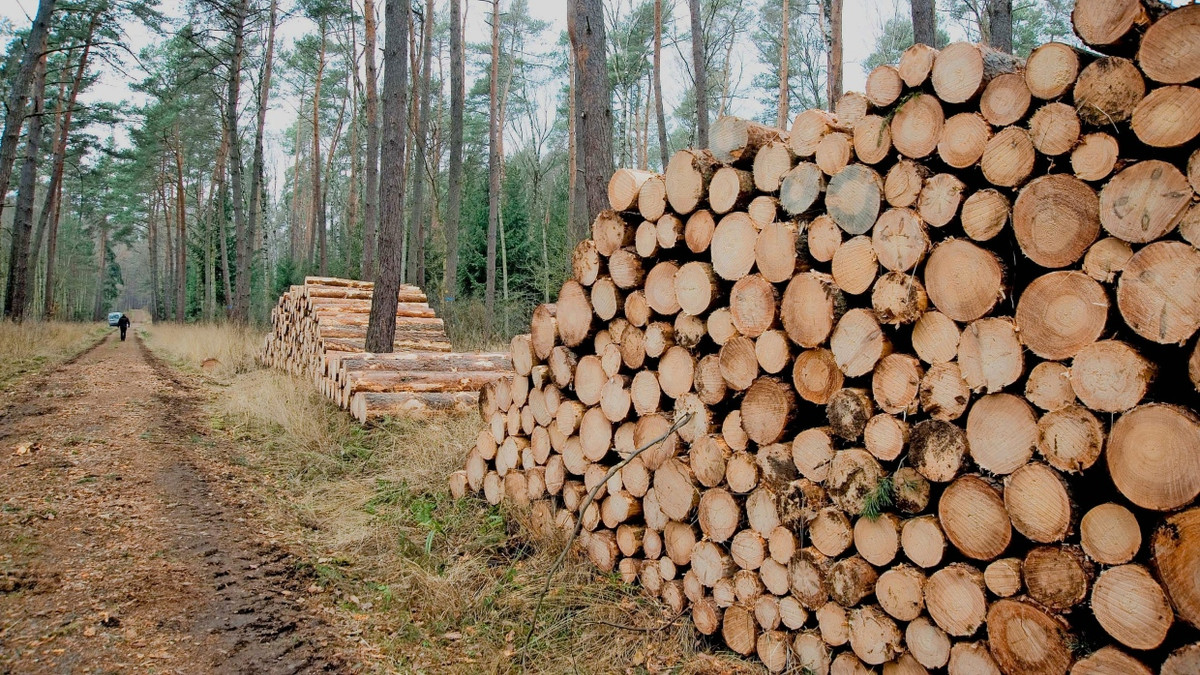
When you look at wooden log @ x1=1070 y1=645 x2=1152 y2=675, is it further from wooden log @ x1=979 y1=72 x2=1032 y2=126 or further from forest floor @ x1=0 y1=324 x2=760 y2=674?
wooden log @ x1=979 y1=72 x2=1032 y2=126

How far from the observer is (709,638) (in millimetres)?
3053

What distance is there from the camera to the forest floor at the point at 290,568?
115 inches

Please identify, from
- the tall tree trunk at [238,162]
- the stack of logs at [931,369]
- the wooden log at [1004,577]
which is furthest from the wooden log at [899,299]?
the tall tree trunk at [238,162]

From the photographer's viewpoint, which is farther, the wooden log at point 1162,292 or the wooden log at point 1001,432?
the wooden log at point 1001,432

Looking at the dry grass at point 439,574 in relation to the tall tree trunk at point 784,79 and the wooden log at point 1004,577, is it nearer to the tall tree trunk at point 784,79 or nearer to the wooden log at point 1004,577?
the wooden log at point 1004,577

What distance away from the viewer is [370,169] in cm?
1403

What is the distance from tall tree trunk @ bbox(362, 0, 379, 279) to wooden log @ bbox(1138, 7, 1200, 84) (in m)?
12.9

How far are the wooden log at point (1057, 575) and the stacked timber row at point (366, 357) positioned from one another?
16.8 ft

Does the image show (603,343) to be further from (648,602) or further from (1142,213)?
(1142,213)

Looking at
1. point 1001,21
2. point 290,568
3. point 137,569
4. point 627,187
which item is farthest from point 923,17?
point 137,569

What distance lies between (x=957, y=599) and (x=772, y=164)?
1774mm

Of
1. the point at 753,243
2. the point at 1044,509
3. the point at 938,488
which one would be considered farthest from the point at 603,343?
the point at 1044,509

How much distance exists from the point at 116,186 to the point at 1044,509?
3891cm

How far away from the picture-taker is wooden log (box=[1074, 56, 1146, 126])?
189 centimetres
